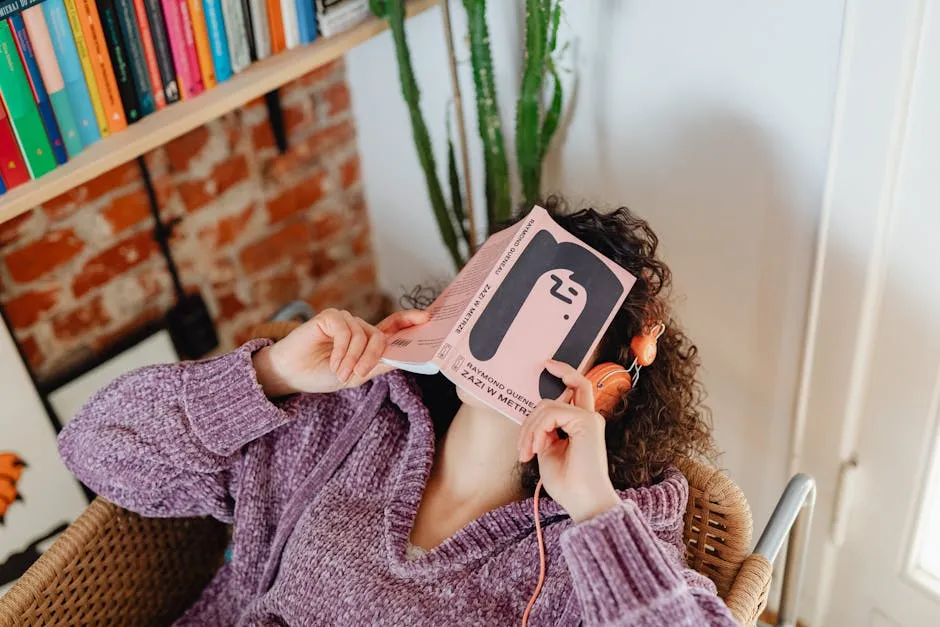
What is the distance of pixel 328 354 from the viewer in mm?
1228

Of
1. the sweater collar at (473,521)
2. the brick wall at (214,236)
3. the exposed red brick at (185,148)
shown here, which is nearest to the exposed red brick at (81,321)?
the brick wall at (214,236)

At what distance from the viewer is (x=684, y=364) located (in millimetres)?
1222

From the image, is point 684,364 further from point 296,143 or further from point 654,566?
point 296,143

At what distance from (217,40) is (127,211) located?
0.38 metres

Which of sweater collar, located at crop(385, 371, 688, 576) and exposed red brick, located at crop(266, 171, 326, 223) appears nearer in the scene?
sweater collar, located at crop(385, 371, 688, 576)

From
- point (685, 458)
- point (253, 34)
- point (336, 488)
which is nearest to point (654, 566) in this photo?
point (685, 458)

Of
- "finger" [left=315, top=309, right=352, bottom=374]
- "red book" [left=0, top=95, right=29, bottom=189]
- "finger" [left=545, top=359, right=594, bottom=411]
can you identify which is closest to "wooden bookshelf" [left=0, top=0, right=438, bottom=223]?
"red book" [left=0, top=95, right=29, bottom=189]

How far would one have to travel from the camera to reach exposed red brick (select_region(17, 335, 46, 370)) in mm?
1475

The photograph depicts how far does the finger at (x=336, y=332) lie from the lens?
1134mm

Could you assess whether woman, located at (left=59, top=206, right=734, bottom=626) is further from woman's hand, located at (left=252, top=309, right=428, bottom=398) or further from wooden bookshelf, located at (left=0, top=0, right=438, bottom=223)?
wooden bookshelf, located at (left=0, top=0, right=438, bottom=223)

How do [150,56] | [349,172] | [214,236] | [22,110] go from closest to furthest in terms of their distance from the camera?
[22,110]
[150,56]
[214,236]
[349,172]

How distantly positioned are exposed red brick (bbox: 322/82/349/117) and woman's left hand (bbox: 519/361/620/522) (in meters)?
1.01

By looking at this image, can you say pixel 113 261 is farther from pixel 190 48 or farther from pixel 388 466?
pixel 388 466

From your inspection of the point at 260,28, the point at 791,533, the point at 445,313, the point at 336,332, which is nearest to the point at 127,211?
the point at 260,28
